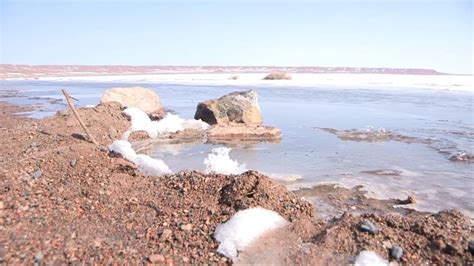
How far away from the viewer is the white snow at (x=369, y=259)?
333 centimetres

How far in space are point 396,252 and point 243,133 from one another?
293 inches

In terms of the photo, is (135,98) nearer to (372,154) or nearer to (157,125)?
(157,125)

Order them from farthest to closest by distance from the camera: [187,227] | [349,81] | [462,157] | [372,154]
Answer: [349,81], [372,154], [462,157], [187,227]

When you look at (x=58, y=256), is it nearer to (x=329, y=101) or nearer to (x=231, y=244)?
(x=231, y=244)

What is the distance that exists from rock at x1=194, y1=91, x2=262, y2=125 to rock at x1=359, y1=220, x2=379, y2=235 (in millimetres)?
8686

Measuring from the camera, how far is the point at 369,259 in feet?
11.1

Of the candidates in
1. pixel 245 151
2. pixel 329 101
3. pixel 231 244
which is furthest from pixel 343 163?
pixel 329 101

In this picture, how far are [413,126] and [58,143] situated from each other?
31.0 ft

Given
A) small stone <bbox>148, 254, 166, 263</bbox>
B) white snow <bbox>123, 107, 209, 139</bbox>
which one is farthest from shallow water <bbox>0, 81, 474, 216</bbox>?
small stone <bbox>148, 254, 166, 263</bbox>

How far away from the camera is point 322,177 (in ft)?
21.9

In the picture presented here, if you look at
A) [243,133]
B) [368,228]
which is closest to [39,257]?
[368,228]

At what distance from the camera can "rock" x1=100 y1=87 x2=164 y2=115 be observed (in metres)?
14.5

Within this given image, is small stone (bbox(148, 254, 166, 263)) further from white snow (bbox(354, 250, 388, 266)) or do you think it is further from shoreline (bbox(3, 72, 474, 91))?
shoreline (bbox(3, 72, 474, 91))

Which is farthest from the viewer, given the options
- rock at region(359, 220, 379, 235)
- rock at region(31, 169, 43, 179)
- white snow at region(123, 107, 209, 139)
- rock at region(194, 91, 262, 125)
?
rock at region(194, 91, 262, 125)
